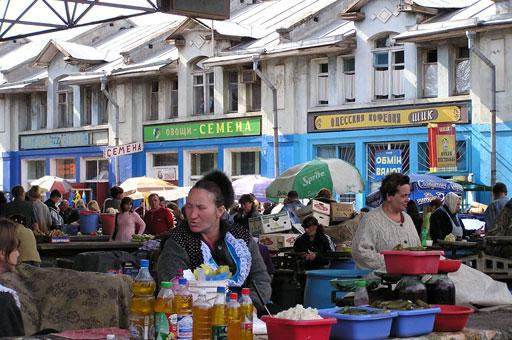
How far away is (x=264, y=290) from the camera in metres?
6.30

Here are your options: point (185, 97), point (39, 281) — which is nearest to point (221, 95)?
point (185, 97)

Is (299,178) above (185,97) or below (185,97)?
below

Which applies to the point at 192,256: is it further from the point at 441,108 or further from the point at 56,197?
the point at 441,108

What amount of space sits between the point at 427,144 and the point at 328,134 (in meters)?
4.08

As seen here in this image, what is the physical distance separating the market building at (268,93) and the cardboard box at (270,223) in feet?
44.2

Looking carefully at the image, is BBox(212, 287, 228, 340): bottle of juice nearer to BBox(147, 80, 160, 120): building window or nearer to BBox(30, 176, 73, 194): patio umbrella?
BBox(30, 176, 73, 194): patio umbrella

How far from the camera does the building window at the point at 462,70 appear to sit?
1196 inches

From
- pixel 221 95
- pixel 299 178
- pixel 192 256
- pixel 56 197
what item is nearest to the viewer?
pixel 192 256

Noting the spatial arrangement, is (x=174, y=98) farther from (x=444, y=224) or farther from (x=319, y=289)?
(x=319, y=289)

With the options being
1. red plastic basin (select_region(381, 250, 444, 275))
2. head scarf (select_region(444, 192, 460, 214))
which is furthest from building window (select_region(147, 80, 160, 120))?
red plastic basin (select_region(381, 250, 444, 275))

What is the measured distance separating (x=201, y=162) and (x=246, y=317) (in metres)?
33.1

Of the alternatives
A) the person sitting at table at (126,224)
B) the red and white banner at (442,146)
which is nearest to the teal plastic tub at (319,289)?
the person sitting at table at (126,224)

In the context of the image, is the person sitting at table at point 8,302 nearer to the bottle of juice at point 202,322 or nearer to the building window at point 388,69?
the bottle of juice at point 202,322

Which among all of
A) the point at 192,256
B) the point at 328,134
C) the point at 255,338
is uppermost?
the point at 328,134
